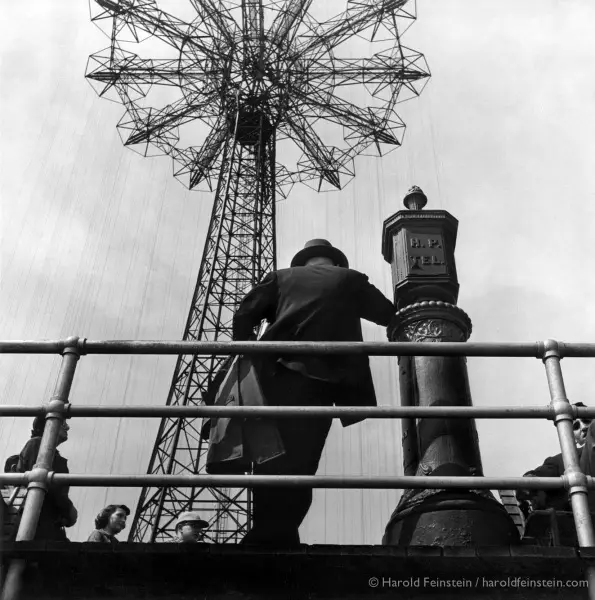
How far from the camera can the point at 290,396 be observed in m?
4.22

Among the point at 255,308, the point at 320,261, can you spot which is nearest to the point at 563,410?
the point at 255,308

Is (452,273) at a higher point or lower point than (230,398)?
higher

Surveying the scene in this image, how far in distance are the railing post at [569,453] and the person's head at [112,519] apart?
303cm

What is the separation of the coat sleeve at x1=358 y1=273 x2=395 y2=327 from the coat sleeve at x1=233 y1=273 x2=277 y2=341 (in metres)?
0.49

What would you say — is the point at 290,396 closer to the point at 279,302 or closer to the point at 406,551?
the point at 279,302

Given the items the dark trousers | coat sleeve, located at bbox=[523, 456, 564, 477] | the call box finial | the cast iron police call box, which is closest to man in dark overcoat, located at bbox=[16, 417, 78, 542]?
the dark trousers

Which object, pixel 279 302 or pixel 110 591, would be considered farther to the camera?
pixel 279 302

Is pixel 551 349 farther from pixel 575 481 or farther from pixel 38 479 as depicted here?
pixel 38 479

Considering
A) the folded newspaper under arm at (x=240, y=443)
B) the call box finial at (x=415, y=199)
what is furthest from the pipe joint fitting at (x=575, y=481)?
the call box finial at (x=415, y=199)

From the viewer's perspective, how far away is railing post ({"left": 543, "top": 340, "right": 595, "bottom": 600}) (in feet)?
10.4

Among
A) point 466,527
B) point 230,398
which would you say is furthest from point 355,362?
point 466,527

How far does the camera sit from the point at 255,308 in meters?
4.65

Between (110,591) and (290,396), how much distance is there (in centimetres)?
139

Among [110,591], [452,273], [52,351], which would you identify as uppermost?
[452,273]
